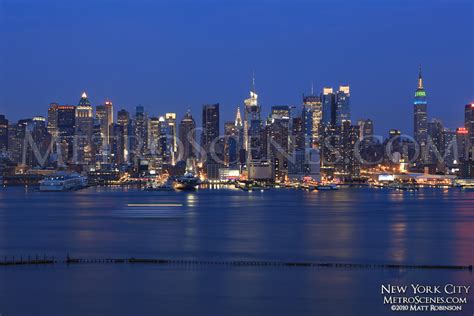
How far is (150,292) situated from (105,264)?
673cm

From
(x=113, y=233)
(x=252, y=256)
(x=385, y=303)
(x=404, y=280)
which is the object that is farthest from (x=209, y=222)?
(x=385, y=303)

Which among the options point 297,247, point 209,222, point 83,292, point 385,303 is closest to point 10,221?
point 209,222

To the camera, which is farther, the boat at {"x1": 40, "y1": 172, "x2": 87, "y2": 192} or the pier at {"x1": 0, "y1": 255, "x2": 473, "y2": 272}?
the boat at {"x1": 40, "y1": 172, "x2": 87, "y2": 192}

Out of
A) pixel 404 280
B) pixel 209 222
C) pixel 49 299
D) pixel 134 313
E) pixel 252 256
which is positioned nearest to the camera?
pixel 134 313

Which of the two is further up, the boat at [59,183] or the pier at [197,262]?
the boat at [59,183]

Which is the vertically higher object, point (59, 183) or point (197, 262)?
point (59, 183)

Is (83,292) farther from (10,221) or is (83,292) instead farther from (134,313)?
(10,221)

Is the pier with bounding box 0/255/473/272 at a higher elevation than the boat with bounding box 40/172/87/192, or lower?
lower

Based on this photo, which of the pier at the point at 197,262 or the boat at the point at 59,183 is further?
the boat at the point at 59,183

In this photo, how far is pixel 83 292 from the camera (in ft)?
81.8

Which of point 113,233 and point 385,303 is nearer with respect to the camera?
point 385,303

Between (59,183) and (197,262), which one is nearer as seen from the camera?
(197,262)

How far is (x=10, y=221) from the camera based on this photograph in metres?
56.7

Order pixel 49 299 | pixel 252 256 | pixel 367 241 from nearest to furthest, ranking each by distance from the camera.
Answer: pixel 49 299 < pixel 252 256 < pixel 367 241
